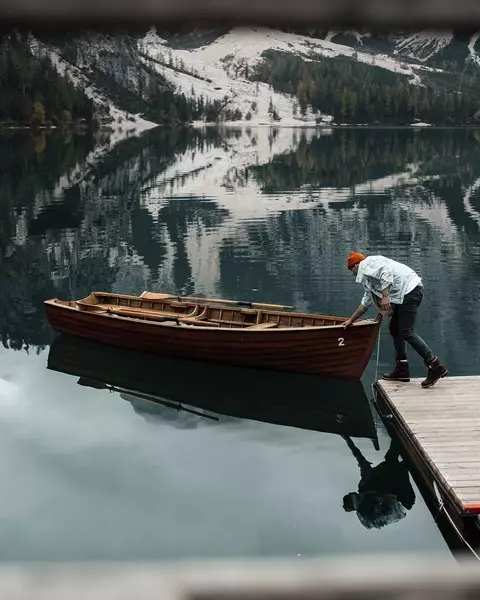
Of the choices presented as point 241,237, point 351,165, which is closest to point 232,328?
point 241,237

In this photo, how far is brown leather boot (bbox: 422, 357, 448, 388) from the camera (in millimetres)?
12406

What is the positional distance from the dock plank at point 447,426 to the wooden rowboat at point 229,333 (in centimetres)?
154

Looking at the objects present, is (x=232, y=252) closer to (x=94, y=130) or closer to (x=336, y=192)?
(x=336, y=192)

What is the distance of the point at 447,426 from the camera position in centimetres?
1112

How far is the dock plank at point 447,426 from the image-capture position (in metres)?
9.33

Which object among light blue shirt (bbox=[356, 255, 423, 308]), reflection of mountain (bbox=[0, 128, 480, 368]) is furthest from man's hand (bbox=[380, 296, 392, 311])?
reflection of mountain (bbox=[0, 128, 480, 368])

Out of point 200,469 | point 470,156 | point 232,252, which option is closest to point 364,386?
point 200,469

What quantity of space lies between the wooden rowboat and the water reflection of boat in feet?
0.90

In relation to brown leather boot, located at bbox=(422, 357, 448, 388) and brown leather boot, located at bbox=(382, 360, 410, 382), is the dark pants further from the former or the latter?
brown leather boot, located at bbox=(382, 360, 410, 382)

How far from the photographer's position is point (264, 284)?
24.5 meters

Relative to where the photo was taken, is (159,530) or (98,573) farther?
(159,530)

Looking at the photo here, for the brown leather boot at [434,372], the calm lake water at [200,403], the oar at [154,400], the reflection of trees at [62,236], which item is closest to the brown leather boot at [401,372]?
the brown leather boot at [434,372]

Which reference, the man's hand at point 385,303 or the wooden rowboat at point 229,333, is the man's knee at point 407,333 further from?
the wooden rowboat at point 229,333

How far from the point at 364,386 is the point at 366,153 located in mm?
80317
